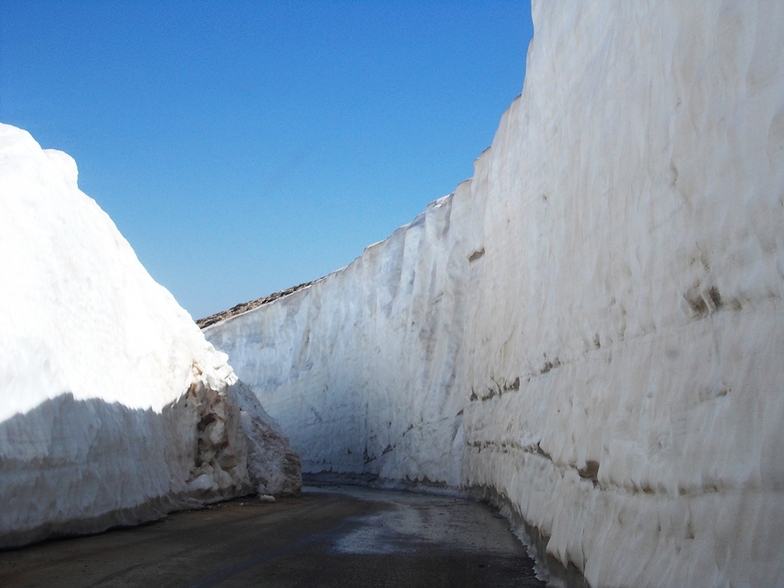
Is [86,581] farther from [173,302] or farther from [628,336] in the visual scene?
[173,302]

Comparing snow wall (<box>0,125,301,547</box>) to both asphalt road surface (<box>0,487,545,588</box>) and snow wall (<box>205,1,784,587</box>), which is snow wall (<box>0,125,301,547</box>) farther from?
snow wall (<box>205,1,784,587</box>)

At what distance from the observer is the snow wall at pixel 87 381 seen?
23.6 feet

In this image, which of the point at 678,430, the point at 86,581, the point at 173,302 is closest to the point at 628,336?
the point at 678,430

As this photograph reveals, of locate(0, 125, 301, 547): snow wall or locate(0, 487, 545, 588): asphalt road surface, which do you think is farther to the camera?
locate(0, 125, 301, 547): snow wall

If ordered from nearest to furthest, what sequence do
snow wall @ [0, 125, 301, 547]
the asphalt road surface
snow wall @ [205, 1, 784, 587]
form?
1. snow wall @ [205, 1, 784, 587]
2. the asphalt road surface
3. snow wall @ [0, 125, 301, 547]

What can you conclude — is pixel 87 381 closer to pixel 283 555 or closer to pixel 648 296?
pixel 283 555

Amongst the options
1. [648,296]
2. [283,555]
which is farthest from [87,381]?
[648,296]

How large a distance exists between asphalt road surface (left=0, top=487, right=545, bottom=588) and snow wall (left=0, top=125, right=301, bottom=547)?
1.63ft

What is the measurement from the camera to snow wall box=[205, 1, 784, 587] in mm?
2965

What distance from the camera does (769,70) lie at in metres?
3.07

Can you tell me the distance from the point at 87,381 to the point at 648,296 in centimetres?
666

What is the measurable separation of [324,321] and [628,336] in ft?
90.3

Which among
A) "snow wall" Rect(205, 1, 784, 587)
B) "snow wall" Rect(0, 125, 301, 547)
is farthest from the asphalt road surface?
"snow wall" Rect(205, 1, 784, 587)

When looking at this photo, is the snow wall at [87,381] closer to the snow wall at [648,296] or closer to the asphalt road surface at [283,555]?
the asphalt road surface at [283,555]
